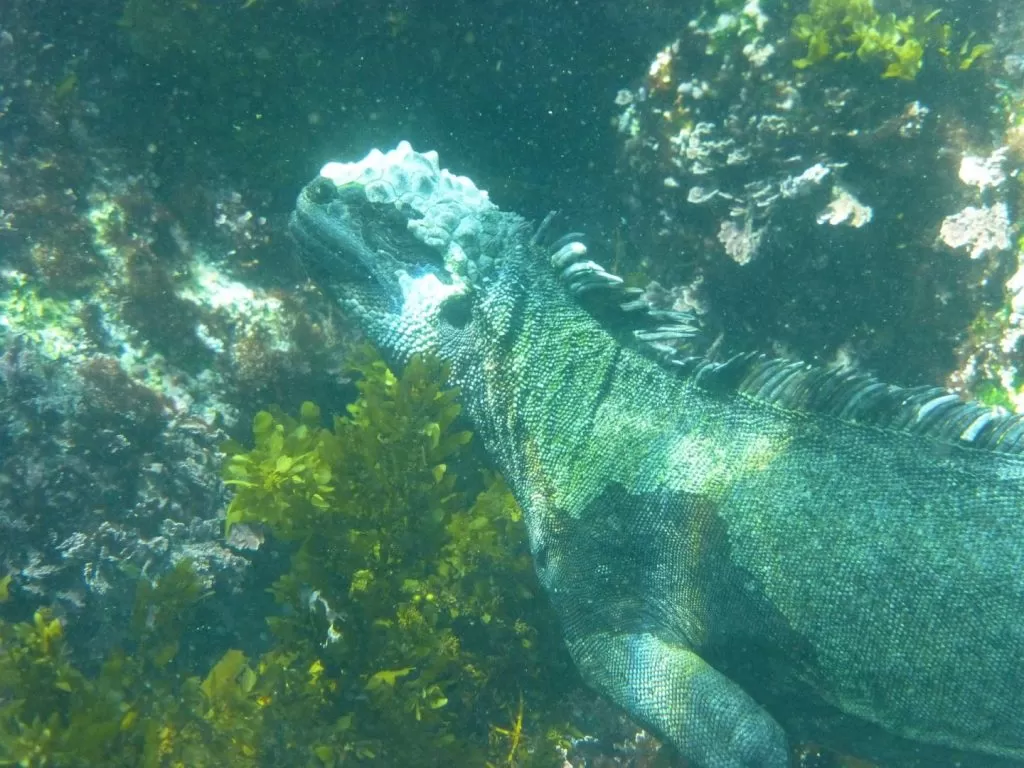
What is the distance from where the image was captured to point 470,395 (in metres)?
3.71

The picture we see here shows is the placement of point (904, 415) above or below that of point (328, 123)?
below

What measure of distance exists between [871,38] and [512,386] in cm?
301

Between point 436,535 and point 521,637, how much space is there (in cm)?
76

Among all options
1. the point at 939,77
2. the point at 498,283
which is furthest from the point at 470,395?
the point at 939,77

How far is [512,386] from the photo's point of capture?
3.47 m

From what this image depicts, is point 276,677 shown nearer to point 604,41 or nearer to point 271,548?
point 271,548

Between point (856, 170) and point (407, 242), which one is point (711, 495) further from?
point (856, 170)

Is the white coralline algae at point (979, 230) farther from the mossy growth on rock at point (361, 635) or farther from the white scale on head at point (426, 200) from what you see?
the mossy growth on rock at point (361, 635)

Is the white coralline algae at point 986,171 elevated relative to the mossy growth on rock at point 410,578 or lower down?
elevated

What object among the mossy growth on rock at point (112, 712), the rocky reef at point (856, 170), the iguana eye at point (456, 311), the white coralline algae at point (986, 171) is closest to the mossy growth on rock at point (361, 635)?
the mossy growth on rock at point (112, 712)

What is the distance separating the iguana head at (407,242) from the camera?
136 inches

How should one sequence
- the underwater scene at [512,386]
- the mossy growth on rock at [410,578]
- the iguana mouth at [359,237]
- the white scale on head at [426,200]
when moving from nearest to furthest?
the underwater scene at [512,386] → the mossy growth on rock at [410,578] → the white scale on head at [426,200] → the iguana mouth at [359,237]

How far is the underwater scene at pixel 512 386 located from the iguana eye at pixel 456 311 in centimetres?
2

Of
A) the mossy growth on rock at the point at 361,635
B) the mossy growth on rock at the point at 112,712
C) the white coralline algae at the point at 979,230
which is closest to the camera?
the mossy growth on rock at the point at 112,712
